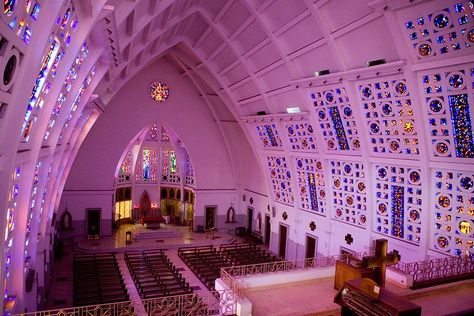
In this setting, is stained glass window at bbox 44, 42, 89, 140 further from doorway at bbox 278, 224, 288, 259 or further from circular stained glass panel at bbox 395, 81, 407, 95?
doorway at bbox 278, 224, 288, 259

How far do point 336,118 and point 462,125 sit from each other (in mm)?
4683

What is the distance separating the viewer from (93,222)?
22172 mm

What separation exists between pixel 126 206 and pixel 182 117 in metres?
7.26

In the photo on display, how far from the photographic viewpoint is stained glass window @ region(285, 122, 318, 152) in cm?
1582

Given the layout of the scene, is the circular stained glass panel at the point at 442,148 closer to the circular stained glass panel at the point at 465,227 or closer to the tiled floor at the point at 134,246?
the circular stained glass panel at the point at 465,227

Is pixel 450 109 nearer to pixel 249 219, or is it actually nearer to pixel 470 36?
pixel 470 36

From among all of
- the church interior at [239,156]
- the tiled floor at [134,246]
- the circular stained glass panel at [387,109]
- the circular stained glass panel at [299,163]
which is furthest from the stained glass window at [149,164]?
the circular stained glass panel at [387,109]

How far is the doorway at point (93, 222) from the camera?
72.3 feet

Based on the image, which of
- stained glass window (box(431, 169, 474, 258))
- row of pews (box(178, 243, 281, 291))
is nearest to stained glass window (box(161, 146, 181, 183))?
row of pews (box(178, 243, 281, 291))

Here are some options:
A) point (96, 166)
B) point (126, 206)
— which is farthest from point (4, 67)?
point (126, 206)

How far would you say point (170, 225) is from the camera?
25.7m

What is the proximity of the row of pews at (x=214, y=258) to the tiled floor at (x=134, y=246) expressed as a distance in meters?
0.32

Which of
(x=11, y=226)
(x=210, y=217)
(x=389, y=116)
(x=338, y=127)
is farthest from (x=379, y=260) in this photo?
(x=210, y=217)

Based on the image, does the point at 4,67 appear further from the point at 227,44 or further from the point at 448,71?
the point at 227,44
